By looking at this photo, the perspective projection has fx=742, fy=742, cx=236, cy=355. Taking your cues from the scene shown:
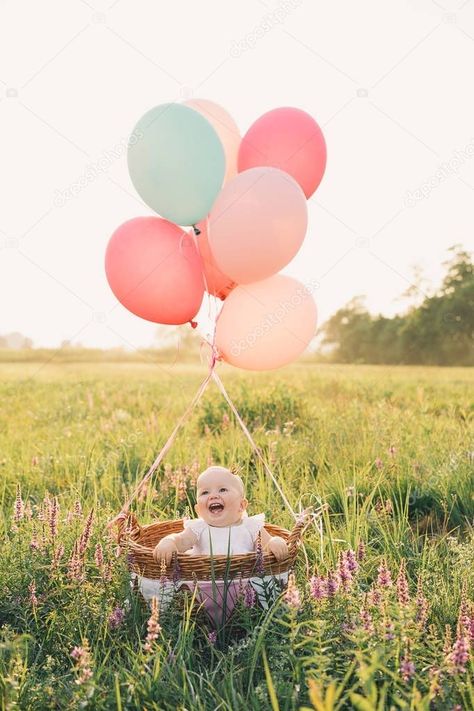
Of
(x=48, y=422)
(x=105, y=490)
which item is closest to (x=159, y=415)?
(x=48, y=422)

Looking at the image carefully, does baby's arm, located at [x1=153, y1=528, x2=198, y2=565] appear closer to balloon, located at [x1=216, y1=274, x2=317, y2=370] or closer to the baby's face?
the baby's face

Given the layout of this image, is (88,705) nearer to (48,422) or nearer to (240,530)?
(240,530)

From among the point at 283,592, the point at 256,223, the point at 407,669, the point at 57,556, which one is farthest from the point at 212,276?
the point at 407,669

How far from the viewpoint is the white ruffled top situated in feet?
10.4

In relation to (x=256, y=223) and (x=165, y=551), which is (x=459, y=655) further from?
(x=256, y=223)

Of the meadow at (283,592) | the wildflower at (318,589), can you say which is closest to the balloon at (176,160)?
the meadow at (283,592)

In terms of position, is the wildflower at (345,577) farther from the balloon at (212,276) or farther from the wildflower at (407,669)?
the balloon at (212,276)

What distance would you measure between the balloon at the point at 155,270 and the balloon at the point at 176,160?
15 cm

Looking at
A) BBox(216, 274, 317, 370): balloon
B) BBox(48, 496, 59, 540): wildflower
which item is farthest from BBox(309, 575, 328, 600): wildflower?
BBox(216, 274, 317, 370): balloon

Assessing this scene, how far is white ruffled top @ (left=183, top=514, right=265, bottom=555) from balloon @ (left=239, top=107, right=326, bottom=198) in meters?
1.71

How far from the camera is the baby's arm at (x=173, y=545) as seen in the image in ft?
9.48

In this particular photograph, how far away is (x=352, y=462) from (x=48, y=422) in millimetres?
3474

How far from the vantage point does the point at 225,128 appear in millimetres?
3820

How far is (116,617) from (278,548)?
68 centimetres
